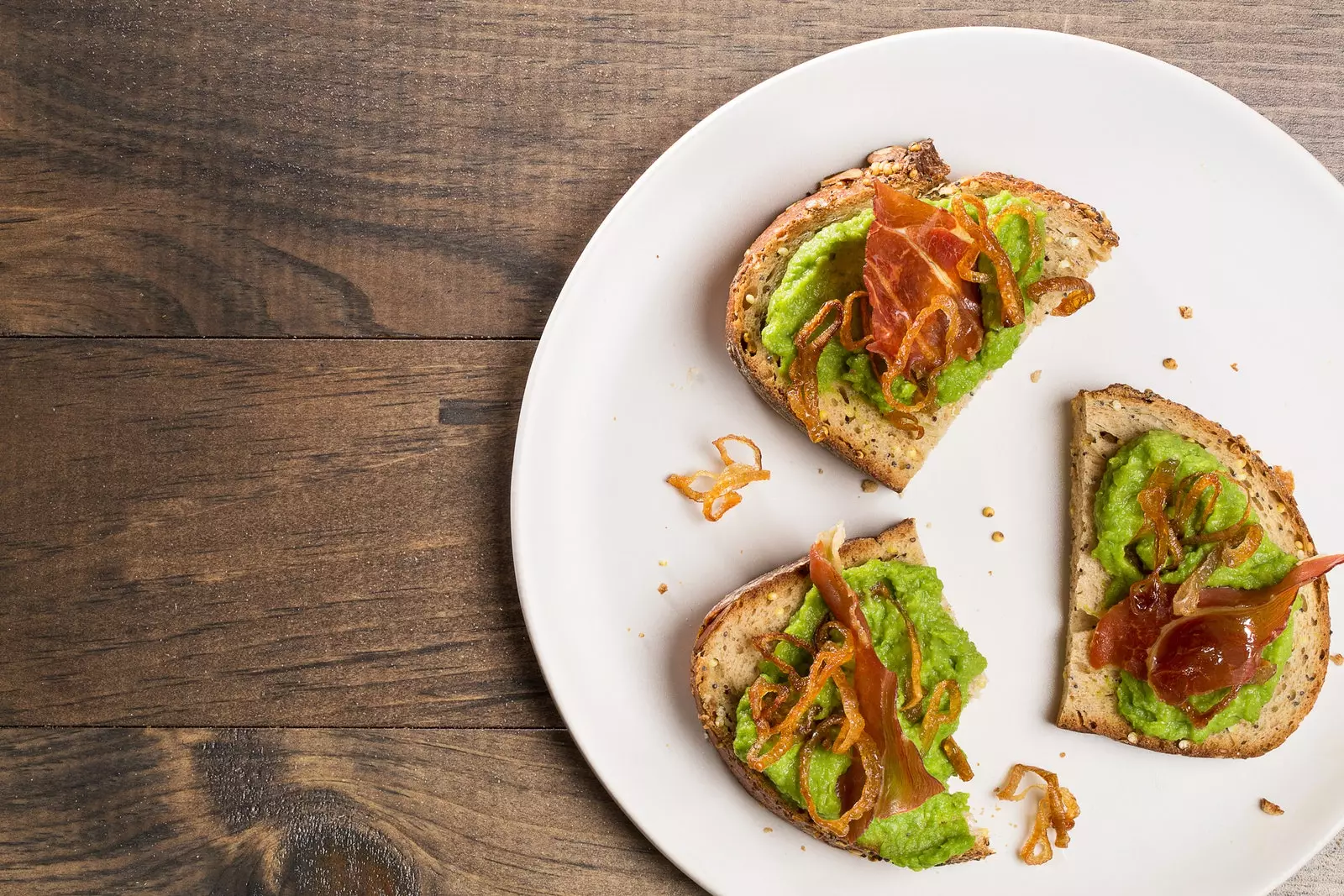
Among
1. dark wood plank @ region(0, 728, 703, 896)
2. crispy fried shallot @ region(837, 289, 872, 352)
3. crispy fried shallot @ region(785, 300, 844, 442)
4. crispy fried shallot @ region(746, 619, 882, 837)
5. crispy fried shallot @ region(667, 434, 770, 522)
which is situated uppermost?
crispy fried shallot @ region(837, 289, 872, 352)

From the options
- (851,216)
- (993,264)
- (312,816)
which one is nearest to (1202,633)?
(993,264)

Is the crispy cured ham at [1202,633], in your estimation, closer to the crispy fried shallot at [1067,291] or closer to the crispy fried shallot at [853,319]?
the crispy fried shallot at [1067,291]

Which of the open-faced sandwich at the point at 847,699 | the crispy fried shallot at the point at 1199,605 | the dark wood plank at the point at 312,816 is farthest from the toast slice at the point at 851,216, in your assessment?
the dark wood plank at the point at 312,816

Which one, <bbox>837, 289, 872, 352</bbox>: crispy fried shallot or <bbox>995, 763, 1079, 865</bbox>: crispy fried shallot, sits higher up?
<bbox>837, 289, 872, 352</bbox>: crispy fried shallot

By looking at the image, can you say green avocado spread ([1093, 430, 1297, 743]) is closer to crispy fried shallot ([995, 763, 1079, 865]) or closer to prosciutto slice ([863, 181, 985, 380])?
crispy fried shallot ([995, 763, 1079, 865])

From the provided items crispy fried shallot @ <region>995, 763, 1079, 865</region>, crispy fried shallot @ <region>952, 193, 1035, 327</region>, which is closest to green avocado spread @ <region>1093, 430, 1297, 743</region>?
crispy fried shallot @ <region>995, 763, 1079, 865</region>

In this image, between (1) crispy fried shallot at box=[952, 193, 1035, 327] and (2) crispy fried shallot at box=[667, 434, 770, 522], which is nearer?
(1) crispy fried shallot at box=[952, 193, 1035, 327]

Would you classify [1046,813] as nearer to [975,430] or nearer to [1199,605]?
[1199,605]
